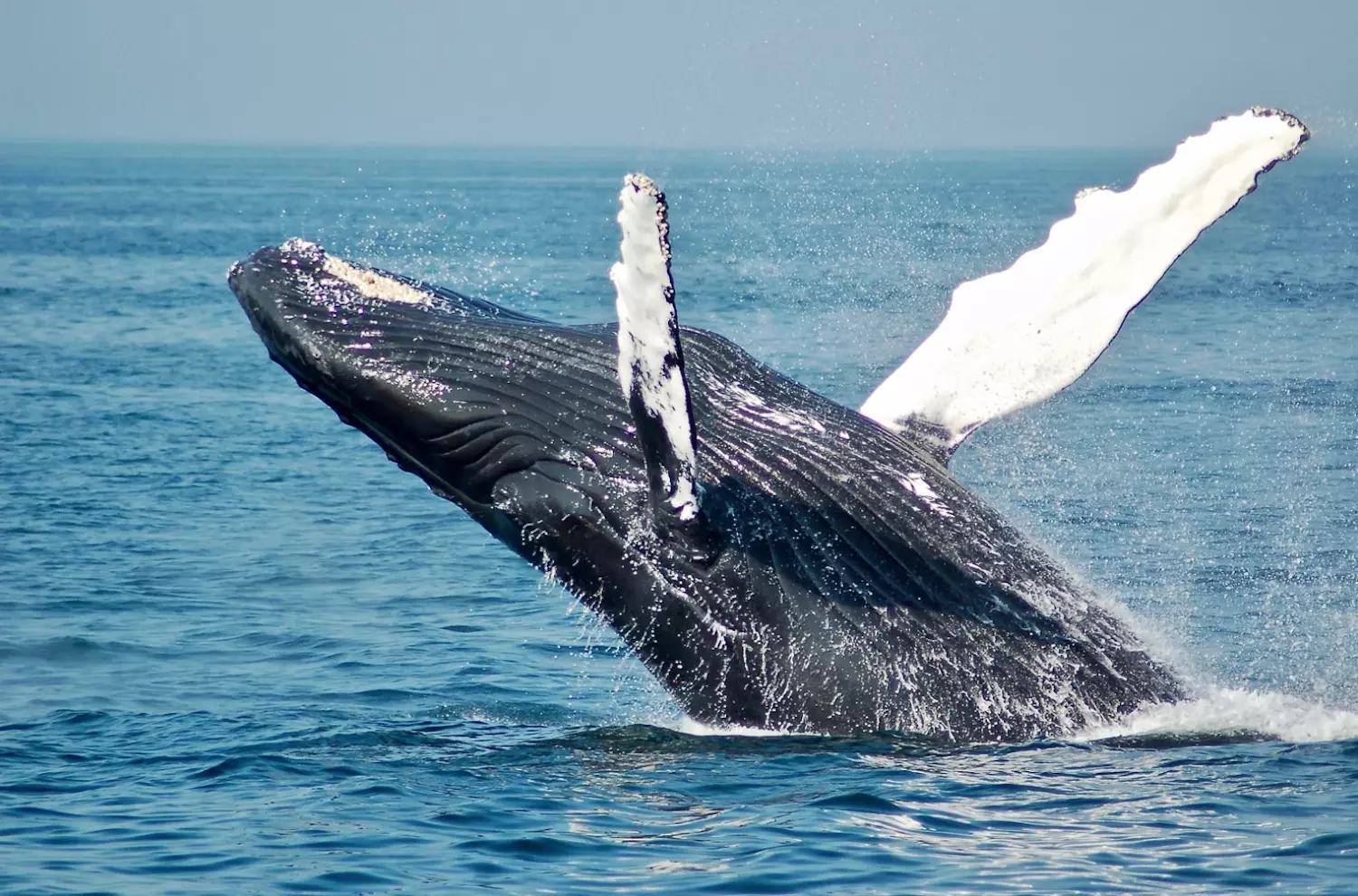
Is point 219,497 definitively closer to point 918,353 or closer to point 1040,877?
point 918,353

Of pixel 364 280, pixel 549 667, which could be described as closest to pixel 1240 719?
pixel 364 280

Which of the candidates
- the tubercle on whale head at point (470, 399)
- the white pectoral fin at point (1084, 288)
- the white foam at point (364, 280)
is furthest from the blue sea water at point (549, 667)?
the white foam at point (364, 280)

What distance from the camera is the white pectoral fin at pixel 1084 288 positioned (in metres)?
8.26

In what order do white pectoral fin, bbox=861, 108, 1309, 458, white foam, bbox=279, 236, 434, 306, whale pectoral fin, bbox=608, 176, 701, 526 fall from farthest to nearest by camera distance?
white pectoral fin, bbox=861, 108, 1309, 458 → white foam, bbox=279, 236, 434, 306 → whale pectoral fin, bbox=608, 176, 701, 526

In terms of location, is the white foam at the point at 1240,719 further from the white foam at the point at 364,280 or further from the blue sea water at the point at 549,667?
the white foam at the point at 364,280

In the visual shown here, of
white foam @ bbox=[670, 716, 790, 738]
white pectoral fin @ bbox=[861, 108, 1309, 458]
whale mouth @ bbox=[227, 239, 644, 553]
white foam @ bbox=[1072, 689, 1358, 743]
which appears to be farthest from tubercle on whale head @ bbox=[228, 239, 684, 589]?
white foam @ bbox=[1072, 689, 1358, 743]

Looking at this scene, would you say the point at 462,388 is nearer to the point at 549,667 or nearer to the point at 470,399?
the point at 470,399

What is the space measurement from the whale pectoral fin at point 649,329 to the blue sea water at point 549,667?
1744 millimetres

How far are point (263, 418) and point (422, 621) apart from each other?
10924 millimetres

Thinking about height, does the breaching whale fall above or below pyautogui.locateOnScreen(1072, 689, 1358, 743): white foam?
above

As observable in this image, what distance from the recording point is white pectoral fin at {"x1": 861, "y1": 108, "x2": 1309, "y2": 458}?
826 centimetres

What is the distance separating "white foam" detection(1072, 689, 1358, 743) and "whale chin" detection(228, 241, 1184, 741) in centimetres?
17

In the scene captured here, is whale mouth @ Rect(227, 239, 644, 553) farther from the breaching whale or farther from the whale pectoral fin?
the whale pectoral fin

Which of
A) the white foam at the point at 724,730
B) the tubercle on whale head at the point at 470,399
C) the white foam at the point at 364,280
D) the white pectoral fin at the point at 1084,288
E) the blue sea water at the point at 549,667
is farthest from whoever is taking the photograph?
the white pectoral fin at the point at 1084,288
